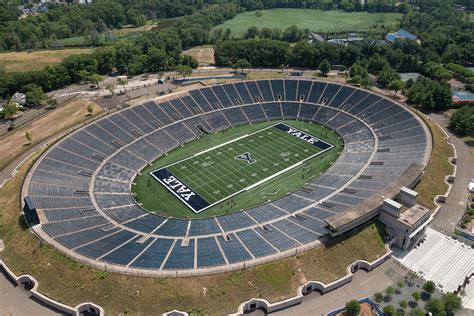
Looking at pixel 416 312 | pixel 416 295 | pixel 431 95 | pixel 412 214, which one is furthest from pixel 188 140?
pixel 431 95

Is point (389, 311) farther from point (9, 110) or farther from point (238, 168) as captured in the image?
point (9, 110)

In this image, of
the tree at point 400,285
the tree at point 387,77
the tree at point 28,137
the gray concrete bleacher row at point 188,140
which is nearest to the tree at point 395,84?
the tree at point 387,77

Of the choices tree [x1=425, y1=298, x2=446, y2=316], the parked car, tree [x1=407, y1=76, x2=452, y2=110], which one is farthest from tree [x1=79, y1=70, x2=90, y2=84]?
tree [x1=425, y1=298, x2=446, y2=316]

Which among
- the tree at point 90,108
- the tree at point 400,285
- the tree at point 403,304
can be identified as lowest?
the tree at point 400,285

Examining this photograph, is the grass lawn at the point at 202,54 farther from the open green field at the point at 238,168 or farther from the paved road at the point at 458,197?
the paved road at the point at 458,197

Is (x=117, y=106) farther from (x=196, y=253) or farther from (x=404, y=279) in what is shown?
(x=404, y=279)

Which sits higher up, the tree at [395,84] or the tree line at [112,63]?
the tree line at [112,63]

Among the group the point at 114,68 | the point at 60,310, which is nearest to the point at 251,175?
the point at 60,310

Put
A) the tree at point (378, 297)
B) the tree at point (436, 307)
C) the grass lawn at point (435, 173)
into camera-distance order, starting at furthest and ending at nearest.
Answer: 1. the grass lawn at point (435, 173)
2. the tree at point (378, 297)
3. the tree at point (436, 307)
